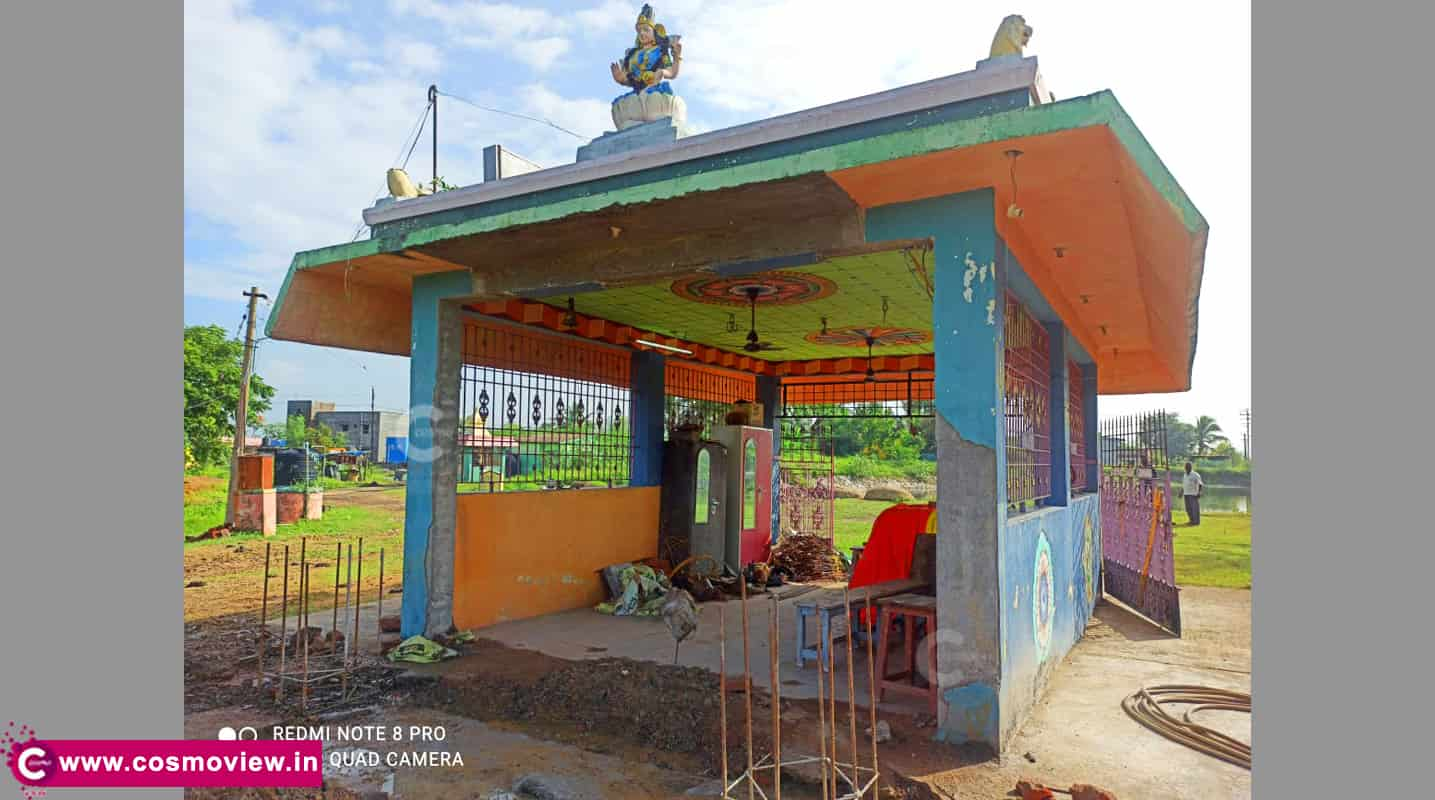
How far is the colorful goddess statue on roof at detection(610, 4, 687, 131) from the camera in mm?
7289

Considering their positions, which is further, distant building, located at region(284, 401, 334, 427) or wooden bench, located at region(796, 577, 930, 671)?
distant building, located at region(284, 401, 334, 427)

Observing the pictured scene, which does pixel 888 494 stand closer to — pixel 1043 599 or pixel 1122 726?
pixel 1043 599

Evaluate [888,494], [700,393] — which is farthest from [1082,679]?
[888,494]

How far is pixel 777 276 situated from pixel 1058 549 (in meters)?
3.58

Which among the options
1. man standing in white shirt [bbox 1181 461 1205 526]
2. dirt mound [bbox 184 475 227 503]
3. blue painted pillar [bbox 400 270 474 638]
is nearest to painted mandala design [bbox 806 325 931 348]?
blue painted pillar [bbox 400 270 474 638]

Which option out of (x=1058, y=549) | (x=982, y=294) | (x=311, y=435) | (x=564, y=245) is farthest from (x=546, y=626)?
(x=311, y=435)

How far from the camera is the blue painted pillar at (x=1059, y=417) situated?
26.3ft

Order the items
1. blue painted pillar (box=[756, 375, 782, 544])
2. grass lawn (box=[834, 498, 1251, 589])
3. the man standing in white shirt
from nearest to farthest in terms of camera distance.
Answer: grass lawn (box=[834, 498, 1251, 589]) < blue painted pillar (box=[756, 375, 782, 544]) < the man standing in white shirt

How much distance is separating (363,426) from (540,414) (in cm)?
5029

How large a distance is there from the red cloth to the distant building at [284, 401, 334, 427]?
56535 mm

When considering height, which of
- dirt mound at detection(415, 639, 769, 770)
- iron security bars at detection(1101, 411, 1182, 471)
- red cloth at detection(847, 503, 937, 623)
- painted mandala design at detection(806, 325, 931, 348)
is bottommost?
dirt mound at detection(415, 639, 769, 770)

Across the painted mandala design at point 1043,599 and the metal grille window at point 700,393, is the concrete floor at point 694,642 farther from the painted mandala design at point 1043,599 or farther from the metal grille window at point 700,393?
the metal grille window at point 700,393

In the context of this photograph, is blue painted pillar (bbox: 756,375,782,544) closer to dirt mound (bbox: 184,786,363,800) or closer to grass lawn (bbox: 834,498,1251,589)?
grass lawn (bbox: 834,498,1251,589)

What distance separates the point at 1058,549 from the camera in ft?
23.9
